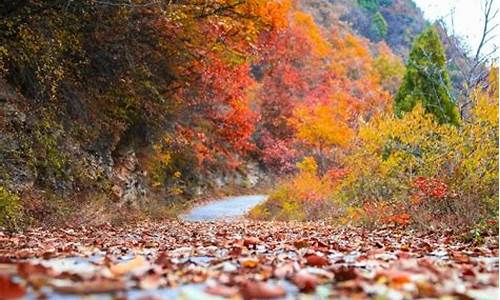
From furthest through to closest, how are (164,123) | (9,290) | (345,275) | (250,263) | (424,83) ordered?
(424,83)
(164,123)
(250,263)
(345,275)
(9,290)

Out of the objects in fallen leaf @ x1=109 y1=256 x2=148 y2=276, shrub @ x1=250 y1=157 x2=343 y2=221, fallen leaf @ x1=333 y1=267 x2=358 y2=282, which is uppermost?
fallen leaf @ x1=109 y1=256 x2=148 y2=276

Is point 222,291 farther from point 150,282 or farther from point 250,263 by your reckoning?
point 250,263

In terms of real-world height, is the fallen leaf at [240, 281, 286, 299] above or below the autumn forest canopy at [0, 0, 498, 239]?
below

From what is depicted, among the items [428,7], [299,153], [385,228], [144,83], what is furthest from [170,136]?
[299,153]

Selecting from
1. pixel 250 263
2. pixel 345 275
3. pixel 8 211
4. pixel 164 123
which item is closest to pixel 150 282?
pixel 345 275

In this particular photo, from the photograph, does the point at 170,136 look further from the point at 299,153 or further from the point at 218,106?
the point at 299,153

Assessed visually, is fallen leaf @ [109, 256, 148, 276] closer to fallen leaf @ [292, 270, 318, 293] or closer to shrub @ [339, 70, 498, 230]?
fallen leaf @ [292, 270, 318, 293]

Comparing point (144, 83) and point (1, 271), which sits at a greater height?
point (144, 83)

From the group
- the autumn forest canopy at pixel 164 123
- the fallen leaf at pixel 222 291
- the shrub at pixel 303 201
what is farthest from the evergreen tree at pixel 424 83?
the fallen leaf at pixel 222 291

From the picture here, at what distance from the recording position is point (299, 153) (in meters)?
32.3

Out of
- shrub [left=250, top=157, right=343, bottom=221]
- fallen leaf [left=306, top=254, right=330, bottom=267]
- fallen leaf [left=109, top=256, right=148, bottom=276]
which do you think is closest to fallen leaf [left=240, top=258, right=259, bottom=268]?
fallen leaf [left=306, top=254, right=330, bottom=267]

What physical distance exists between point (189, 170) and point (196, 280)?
84.3 feet

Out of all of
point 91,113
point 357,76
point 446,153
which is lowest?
point 446,153

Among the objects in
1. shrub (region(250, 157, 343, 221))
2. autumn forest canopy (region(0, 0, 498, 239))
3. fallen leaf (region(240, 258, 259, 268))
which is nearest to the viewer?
fallen leaf (region(240, 258, 259, 268))
